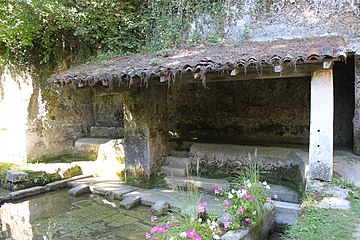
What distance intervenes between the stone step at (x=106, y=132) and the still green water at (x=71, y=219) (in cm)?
344

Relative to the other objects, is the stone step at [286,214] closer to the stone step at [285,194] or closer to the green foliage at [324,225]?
the stone step at [285,194]

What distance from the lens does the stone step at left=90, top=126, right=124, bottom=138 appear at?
31.8 feet

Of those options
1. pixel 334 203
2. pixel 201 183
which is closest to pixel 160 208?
pixel 201 183

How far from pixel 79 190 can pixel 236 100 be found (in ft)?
16.4

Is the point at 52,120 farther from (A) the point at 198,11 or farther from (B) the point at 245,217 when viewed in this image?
(B) the point at 245,217

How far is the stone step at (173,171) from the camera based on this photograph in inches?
259

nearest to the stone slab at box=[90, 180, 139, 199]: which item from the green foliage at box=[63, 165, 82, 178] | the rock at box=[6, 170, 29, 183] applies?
the green foliage at box=[63, 165, 82, 178]

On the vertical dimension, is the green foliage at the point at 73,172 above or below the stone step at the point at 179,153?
below

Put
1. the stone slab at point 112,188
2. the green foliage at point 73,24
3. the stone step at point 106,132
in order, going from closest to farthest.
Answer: the stone slab at point 112,188, the green foliage at point 73,24, the stone step at point 106,132

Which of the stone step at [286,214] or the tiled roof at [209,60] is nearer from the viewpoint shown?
the tiled roof at [209,60]

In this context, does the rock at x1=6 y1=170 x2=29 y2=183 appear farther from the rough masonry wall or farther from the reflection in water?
the rough masonry wall

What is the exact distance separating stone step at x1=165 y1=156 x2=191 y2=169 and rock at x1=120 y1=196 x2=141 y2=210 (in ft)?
4.43

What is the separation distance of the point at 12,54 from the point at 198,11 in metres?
Answer: 5.39

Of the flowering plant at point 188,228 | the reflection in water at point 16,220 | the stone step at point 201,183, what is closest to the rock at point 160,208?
the stone step at point 201,183
